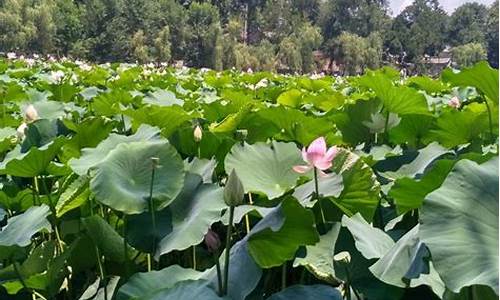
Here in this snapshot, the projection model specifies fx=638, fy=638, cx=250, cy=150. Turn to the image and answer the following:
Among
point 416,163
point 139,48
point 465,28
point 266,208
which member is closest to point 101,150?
point 266,208

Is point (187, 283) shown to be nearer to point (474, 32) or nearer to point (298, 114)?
point (298, 114)

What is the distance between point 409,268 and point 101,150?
0.56 metres

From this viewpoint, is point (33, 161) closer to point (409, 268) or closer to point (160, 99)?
point (409, 268)

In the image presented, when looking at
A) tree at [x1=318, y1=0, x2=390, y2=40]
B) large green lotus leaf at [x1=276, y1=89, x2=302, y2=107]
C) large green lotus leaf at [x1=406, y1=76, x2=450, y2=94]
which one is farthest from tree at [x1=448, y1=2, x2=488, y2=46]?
large green lotus leaf at [x1=276, y1=89, x2=302, y2=107]

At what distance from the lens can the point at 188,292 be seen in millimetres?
574

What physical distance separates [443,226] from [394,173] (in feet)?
1.37

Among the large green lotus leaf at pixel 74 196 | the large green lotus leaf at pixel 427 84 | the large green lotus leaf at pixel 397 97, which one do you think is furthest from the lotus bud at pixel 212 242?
the large green lotus leaf at pixel 427 84

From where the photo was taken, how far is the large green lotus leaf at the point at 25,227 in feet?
2.55

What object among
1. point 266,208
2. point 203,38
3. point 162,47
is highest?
point 266,208

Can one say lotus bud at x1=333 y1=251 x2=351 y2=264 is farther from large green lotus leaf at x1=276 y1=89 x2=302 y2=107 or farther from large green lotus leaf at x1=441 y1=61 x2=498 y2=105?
large green lotus leaf at x1=276 y1=89 x2=302 y2=107

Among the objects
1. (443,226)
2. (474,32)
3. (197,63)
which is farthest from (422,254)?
(474,32)

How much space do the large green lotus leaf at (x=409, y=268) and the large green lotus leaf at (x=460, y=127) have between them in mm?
579

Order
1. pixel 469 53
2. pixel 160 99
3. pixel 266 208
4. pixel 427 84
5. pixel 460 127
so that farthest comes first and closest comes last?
pixel 469 53 < pixel 427 84 < pixel 160 99 < pixel 460 127 < pixel 266 208

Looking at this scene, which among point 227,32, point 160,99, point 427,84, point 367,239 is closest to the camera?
point 367,239
